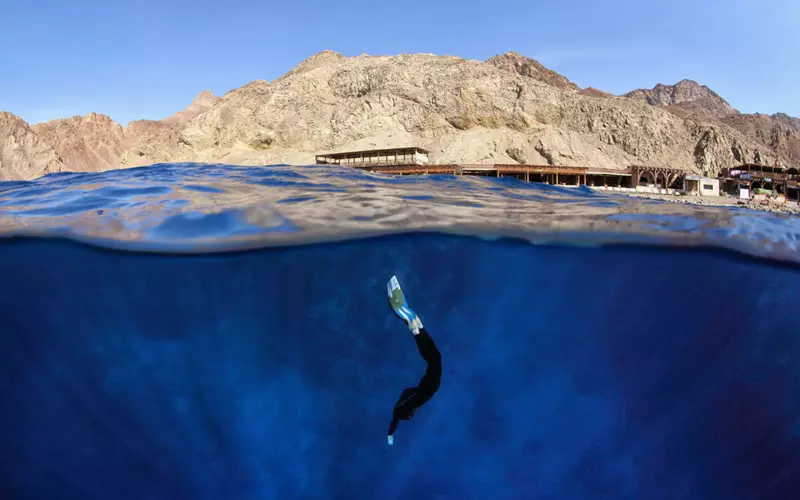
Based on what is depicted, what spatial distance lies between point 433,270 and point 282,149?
6702 centimetres

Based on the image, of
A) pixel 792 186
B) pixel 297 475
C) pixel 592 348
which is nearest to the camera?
pixel 297 475

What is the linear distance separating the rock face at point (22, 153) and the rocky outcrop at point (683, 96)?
18202 cm

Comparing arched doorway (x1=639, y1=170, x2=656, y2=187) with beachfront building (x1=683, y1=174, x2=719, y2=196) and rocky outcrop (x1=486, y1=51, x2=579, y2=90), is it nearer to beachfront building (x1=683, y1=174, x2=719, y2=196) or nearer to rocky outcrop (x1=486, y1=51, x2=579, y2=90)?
beachfront building (x1=683, y1=174, x2=719, y2=196)

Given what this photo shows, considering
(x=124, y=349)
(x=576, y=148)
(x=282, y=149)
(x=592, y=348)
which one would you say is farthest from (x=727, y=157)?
(x=124, y=349)

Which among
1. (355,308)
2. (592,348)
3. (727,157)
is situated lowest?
(592,348)

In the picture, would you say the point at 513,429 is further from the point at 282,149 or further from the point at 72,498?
the point at 282,149

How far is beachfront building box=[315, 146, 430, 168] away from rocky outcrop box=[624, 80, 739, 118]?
139529 mm

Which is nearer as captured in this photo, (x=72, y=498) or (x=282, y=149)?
(x=72, y=498)

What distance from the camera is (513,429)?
7.38 m

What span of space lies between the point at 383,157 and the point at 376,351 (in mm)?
50371

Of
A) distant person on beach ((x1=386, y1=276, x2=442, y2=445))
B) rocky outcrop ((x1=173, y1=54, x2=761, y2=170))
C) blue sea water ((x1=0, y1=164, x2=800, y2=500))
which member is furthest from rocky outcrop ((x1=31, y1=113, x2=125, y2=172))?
distant person on beach ((x1=386, y1=276, x2=442, y2=445))

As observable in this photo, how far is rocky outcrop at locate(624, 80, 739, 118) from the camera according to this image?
160750 millimetres

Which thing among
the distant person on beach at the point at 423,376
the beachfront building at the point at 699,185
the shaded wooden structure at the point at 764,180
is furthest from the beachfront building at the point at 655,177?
A: the distant person on beach at the point at 423,376

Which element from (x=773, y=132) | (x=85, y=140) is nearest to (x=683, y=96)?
(x=773, y=132)
